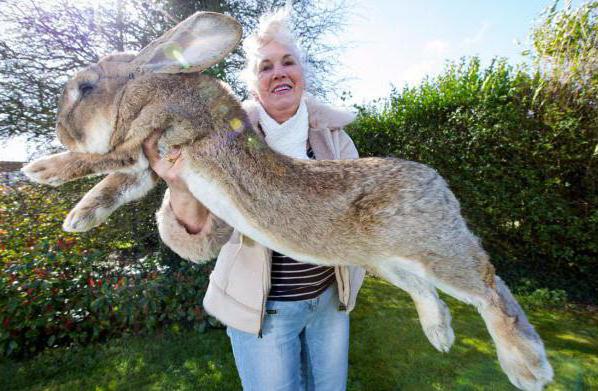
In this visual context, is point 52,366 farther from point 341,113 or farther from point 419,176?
→ point 419,176

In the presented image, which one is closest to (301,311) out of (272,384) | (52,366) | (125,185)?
(272,384)

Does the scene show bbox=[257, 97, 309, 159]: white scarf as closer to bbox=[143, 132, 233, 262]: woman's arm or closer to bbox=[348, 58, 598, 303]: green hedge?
bbox=[143, 132, 233, 262]: woman's arm

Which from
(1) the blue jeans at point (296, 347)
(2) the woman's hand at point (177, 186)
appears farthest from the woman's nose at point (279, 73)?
(1) the blue jeans at point (296, 347)

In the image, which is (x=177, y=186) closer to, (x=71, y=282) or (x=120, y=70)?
(x=120, y=70)

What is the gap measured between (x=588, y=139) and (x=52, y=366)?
6546mm

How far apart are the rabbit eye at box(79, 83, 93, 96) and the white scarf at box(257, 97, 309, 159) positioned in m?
0.81

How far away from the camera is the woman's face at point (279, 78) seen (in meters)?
1.93

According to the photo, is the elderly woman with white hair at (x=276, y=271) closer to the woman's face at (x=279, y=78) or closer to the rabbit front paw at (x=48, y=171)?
the woman's face at (x=279, y=78)

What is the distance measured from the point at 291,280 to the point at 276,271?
9 centimetres

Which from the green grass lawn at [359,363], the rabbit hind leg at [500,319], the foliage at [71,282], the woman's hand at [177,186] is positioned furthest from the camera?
the foliage at [71,282]

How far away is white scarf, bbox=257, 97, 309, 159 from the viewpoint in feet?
6.29

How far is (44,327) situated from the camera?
11.9 ft

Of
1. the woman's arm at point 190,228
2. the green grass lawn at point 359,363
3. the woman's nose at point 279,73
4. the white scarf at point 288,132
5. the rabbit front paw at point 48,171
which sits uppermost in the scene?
the woman's nose at point 279,73

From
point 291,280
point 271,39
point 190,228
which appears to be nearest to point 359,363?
point 291,280
